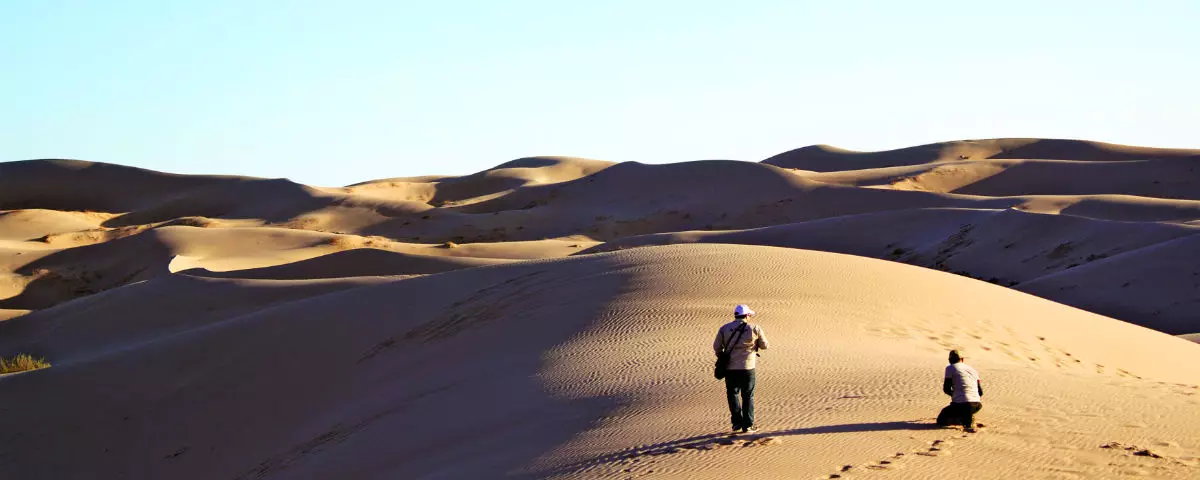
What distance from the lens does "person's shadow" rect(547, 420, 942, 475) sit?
831 centimetres

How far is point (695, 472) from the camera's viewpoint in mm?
7797

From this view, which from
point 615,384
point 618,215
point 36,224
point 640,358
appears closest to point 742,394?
point 615,384

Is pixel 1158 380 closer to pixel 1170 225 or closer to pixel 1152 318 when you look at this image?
pixel 1152 318

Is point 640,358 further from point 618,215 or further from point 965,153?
point 965,153

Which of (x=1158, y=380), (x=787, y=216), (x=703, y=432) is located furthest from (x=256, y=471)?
(x=787, y=216)

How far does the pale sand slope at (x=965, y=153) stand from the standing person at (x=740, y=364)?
2397 inches

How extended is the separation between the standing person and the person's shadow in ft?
0.41

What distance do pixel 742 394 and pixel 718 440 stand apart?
0.36 metres

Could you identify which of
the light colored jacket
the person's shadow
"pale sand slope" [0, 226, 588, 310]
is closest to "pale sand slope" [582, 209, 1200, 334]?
"pale sand slope" [0, 226, 588, 310]

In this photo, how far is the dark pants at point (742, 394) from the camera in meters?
8.66

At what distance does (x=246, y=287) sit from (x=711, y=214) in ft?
82.6

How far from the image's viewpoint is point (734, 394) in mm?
Result: 8688

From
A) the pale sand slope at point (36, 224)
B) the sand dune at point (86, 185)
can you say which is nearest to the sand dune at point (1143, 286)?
the pale sand slope at point (36, 224)

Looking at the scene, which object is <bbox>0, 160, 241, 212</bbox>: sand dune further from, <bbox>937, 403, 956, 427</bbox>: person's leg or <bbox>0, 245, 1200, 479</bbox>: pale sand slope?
<bbox>937, 403, 956, 427</bbox>: person's leg
